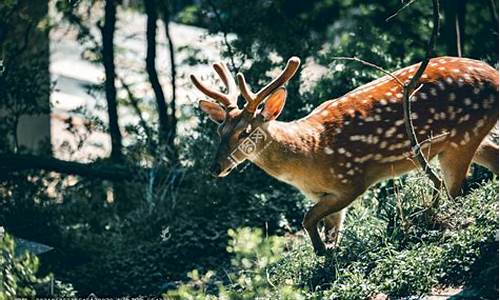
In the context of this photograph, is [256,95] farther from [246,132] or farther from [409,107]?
[409,107]

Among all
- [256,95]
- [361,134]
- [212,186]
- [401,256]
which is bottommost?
[401,256]

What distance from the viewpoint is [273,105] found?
28.9ft

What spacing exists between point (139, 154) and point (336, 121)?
3.41 metres

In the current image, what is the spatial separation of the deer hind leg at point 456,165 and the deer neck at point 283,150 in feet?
3.24

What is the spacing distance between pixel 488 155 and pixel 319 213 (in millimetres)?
1386

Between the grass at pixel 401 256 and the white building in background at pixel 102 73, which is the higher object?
the white building in background at pixel 102 73

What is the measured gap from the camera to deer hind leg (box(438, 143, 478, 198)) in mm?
8844

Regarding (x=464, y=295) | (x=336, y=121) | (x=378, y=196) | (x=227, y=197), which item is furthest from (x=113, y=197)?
(x=464, y=295)

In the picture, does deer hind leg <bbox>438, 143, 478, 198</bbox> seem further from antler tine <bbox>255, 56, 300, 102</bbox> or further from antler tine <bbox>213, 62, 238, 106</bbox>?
antler tine <bbox>213, 62, 238, 106</bbox>

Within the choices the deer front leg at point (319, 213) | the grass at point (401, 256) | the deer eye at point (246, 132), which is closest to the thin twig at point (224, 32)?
the grass at point (401, 256)

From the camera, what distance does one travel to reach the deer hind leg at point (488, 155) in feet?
29.8

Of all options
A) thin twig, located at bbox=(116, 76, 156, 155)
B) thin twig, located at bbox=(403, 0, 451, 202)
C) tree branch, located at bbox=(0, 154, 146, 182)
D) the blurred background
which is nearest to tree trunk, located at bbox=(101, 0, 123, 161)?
the blurred background

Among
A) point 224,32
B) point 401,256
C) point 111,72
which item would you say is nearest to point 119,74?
point 111,72

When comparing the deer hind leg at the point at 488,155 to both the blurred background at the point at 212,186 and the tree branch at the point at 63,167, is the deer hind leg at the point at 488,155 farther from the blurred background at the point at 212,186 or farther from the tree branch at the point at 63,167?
the tree branch at the point at 63,167
